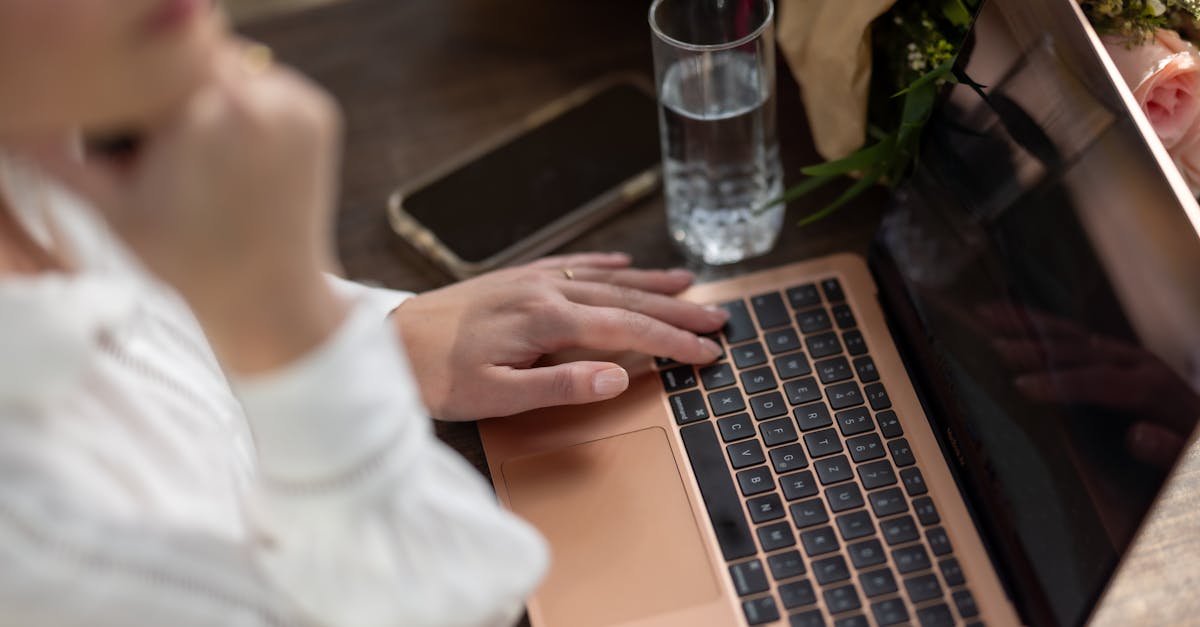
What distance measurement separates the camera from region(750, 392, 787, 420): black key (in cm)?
74

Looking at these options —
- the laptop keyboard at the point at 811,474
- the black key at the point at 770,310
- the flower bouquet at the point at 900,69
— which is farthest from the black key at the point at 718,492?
the flower bouquet at the point at 900,69

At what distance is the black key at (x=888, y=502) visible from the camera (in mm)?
683

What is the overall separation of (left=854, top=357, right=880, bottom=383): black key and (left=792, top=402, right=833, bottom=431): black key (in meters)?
0.04

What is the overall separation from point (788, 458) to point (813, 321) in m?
0.12

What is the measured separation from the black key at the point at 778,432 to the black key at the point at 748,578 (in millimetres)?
92

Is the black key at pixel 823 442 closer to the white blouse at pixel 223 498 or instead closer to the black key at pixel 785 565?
the black key at pixel 785 565

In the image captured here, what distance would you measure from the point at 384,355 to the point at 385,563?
95mm

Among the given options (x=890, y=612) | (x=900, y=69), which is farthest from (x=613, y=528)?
(x=900, y=69)

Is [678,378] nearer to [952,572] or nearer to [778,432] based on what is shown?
[778,432]

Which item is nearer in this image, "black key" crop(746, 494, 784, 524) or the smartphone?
"black key" crop(746, 494, 784, 524)

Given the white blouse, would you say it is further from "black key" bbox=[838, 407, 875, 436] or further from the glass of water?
the glass of water

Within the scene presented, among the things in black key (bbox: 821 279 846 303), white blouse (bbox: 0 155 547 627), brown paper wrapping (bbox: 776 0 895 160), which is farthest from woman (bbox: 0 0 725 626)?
brown paper wrapping (bbox: 776 0 895 160)

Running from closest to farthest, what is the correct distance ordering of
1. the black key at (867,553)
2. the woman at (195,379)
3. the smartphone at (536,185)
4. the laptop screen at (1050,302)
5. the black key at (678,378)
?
the woman at (195,379) → the laptop screen at (1050,302) → the black key at (867,553) → the black key at (678,378) → the smartphone at (536,185)

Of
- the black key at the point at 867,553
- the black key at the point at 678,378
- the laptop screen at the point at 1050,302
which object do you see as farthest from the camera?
the black key at the point at 678,378
